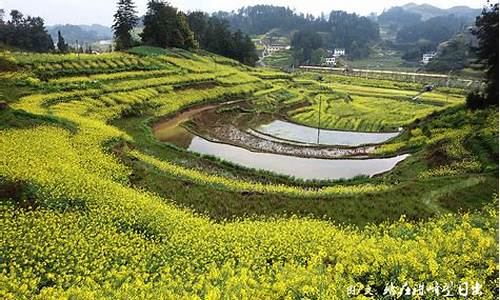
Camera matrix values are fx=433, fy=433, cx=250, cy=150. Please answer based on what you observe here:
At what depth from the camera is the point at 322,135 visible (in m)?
33.1

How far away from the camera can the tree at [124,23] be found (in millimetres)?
53844

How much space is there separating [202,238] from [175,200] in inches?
157

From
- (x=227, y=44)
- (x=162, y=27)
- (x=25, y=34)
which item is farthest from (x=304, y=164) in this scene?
(x=25, y=34)

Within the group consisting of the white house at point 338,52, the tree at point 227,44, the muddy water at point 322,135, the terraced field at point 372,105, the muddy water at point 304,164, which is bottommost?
the muddy water at point 304,164

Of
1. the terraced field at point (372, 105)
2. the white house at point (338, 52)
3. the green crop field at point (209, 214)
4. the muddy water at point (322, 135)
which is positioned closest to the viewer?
the green crop field at point (209, 214)

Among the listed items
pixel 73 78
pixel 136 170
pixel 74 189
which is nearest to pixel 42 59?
pixel 73 78

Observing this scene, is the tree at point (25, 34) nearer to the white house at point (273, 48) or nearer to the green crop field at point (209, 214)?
the green crop field at point (209, 214)

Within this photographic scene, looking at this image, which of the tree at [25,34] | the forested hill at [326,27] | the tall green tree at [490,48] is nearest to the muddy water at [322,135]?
the tall green tree at [490,48]

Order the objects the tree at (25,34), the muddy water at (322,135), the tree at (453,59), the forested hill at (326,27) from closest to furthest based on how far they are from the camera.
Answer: the muddy water at (322,135) < the tree at (25,34) < the tree at (453,59) < the forested hill at (326,27)

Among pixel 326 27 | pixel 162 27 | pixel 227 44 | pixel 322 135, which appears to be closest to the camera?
pixel 322 135

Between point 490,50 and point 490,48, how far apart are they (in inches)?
4.4

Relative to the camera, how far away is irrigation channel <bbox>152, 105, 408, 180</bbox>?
926 inches

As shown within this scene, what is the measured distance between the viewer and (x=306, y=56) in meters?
106

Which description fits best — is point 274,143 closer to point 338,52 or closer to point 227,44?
point 227,44
